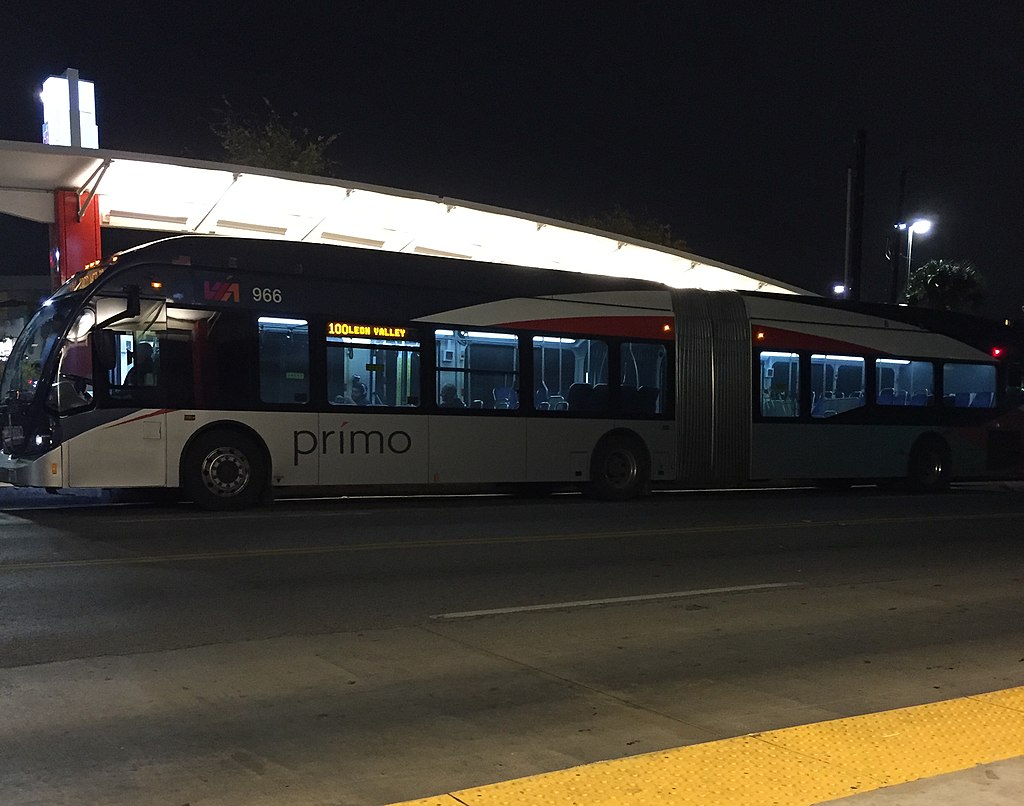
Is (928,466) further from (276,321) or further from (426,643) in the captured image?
(426,643)

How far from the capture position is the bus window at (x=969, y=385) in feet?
70.4

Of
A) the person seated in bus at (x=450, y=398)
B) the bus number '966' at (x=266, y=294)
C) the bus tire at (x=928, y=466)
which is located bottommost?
the bus tire at (x=928, y=466)

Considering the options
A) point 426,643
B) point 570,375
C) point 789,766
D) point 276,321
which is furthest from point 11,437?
point 789,766

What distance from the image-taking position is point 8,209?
65.1ft

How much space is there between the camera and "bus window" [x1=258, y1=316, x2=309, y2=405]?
1412 cm

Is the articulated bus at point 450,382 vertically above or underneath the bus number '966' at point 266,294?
underneath

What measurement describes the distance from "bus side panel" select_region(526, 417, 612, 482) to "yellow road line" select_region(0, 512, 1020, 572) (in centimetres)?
331

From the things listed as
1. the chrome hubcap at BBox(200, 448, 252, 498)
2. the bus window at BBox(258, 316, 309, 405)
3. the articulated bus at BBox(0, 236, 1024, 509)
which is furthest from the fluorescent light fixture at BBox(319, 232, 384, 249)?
the chrome hubcap at BBox(200, 448, 252, 498)

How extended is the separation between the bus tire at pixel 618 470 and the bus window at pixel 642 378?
0.60m

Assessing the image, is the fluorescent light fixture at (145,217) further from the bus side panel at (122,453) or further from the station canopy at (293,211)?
the bus side panel at (122,453)

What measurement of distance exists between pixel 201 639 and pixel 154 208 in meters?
16.3

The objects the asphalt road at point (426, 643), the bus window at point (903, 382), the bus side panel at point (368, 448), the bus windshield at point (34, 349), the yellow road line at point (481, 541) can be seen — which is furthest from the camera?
the bus window at point (903, 382)

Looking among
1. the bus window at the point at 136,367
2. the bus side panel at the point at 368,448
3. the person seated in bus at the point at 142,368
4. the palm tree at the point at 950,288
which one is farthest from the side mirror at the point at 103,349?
the palm tree at the point at 950,288

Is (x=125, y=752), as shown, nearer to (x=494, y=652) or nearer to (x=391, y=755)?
(x=391, y=755)
